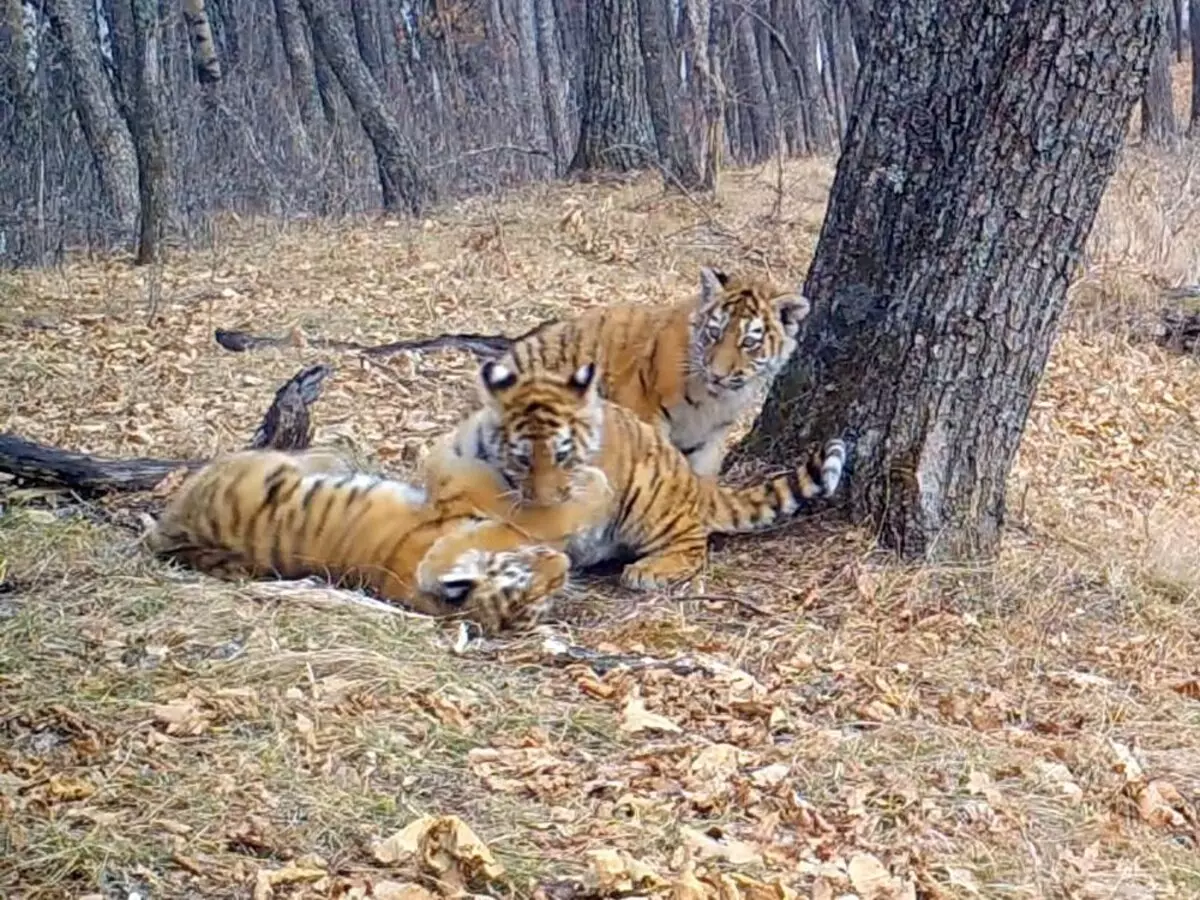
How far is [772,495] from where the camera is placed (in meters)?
5.35

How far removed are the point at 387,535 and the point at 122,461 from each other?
1540mm

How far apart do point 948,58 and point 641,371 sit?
5.82 feet

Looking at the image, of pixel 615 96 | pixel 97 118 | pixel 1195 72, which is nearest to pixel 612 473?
pixel 615 96

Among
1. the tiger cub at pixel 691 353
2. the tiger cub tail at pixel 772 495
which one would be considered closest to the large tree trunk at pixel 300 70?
the tiger cub at pixel 691 353

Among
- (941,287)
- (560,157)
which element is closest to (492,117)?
(560,157)

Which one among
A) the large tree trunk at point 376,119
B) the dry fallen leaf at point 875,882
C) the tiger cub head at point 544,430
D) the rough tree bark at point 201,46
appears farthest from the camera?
the rough tree bark at point 201,46

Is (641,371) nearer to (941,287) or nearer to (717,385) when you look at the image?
(717,385)

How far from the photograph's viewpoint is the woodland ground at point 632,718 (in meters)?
3.24

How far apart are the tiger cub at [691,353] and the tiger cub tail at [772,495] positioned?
368 millimetres

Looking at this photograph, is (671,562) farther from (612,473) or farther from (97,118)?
(97,118)

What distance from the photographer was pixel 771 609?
16.1ft

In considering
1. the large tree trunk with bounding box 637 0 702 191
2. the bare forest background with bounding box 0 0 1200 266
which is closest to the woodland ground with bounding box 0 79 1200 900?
the bare forest background with bounding box 0 0 1200 266

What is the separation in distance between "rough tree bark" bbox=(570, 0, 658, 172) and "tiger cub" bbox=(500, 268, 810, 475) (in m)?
6.13

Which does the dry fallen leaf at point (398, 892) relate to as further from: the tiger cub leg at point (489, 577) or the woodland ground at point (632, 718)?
the tiger cub leg at point (489, 577)
